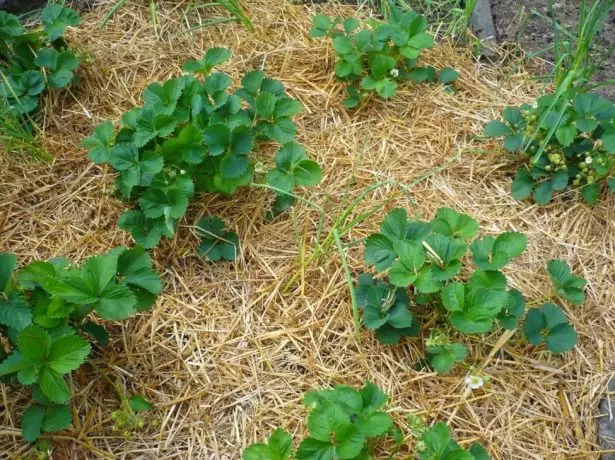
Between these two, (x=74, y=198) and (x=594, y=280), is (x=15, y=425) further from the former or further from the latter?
(x=594, y=280)

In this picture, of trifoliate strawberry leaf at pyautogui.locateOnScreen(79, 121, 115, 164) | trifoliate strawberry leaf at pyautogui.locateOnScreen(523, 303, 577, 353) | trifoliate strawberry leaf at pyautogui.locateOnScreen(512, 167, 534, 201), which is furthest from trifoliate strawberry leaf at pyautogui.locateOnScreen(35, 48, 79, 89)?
trifoliate strawberry leaf at pyautogui.locateOnScreen(523, 303, 577, 353)

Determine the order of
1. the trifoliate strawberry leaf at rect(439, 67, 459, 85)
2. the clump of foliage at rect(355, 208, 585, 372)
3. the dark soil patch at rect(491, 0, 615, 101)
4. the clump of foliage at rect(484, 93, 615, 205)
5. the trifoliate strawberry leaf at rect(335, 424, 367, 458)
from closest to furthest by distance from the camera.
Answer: the trifoliate strawberry leaf at rect(335, 424, 367, 458)
the clump of foliage at rect(355, 208, 585, 372)
the clump of foliage at rect(484, 93, 615, 205)
the trifoliate strawberry leaf at rect(439, 67, 459, 85)
the dark soil patch at rect(491, 0, 615, 101)

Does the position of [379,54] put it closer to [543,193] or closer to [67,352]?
[543,193]

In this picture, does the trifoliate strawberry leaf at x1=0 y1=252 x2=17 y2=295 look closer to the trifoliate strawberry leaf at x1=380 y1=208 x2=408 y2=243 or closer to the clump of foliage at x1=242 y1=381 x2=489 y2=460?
the clump of foliage at x1=242 y1=381 x2=489 y2=460

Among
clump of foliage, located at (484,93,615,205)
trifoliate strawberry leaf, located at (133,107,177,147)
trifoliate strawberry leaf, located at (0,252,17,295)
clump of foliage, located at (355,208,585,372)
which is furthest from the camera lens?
clump of foliage, located at (484,93,615,205)

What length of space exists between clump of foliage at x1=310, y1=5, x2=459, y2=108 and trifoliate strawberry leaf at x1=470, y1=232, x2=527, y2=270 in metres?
0.68

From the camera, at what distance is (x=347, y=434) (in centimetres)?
137

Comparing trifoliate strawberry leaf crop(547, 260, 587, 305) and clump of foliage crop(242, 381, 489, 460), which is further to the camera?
trifoliate strawberry leaf crop(547, 260, 587, 305)

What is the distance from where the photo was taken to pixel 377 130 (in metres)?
2.17

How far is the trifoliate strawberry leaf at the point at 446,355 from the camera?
1575 mm

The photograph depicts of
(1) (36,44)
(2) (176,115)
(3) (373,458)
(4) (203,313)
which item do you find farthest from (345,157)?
(1) (36,44)

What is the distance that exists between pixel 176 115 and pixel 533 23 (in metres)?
1.58

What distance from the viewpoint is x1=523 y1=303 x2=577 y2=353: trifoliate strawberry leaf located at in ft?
5.38

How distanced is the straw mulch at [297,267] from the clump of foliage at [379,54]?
6 cm
